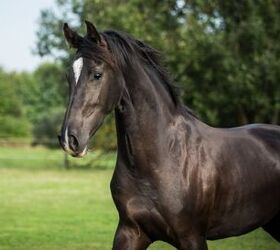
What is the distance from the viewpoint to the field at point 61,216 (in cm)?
948

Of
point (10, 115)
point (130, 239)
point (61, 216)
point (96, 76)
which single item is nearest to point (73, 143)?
point (96, 76)

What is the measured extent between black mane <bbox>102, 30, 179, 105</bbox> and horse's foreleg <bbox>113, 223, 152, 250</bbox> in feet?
3.25

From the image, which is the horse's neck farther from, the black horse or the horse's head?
the horse's head

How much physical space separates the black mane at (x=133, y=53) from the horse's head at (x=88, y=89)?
4.2 inches

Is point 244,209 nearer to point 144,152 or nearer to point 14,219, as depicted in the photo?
point 144,152

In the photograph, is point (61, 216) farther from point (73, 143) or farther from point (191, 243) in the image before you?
point (73, 143)

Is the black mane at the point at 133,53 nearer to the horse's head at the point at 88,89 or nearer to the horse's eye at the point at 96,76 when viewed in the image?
the horse's head at the point at 88,89

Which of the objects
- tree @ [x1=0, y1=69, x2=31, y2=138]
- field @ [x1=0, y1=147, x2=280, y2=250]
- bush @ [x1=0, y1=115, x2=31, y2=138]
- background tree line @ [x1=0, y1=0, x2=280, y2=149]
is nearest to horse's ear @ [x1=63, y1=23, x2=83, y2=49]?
field @ [x1=0, y1=147, x2=280, y2=250]

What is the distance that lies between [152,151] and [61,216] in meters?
8.73

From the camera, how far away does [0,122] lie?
180 feet

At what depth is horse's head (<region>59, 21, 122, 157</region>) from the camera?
4.15 metres

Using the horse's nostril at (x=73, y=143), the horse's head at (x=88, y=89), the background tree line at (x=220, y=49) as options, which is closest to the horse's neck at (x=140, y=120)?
the horse's head at (x=88, y=89)

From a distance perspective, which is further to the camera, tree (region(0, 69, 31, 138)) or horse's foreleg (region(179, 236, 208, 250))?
tree (region(0, 69, 31, 138))

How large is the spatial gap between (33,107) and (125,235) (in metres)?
73.2
